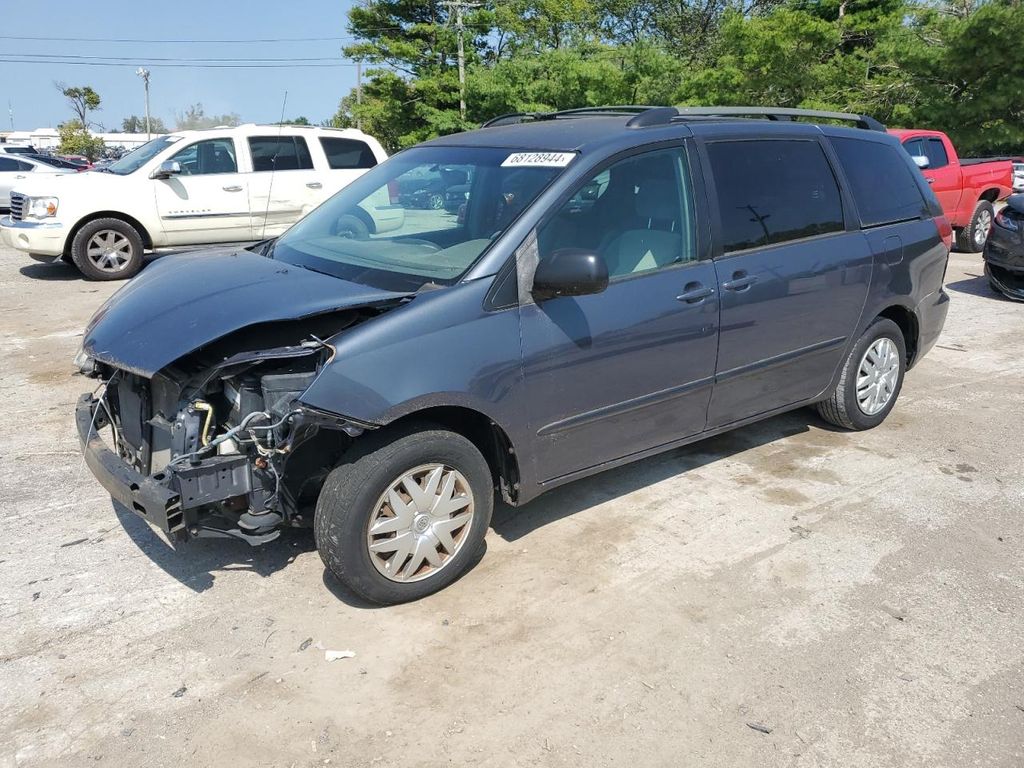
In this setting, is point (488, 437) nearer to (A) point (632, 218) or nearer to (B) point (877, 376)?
(A) point (632, 218)

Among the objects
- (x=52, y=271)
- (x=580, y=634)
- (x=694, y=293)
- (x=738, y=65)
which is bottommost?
(x=580, y=634)

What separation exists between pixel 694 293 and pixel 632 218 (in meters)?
0.47

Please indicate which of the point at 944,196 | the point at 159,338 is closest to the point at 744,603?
the point at 159,338

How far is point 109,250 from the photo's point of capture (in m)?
10.2

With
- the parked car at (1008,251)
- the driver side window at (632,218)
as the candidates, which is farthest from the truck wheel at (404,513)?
the parked car at (1008,251)

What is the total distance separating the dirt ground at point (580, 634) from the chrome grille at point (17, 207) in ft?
21.9

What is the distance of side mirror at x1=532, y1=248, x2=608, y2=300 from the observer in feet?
10.8

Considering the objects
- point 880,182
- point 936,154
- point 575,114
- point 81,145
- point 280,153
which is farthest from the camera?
point 81,145

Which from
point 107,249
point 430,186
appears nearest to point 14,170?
point 107,249

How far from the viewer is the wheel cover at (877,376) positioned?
5.10 metres

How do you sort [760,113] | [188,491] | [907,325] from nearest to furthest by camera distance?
[188,491]
[760,113]
[907,325]

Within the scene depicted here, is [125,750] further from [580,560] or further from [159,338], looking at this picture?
[580,560]

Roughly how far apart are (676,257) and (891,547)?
171cm

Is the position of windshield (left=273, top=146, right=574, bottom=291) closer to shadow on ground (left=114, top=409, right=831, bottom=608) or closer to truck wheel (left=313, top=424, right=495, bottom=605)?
truck wheel (left=313, top=424, right=495, bottom=605)
